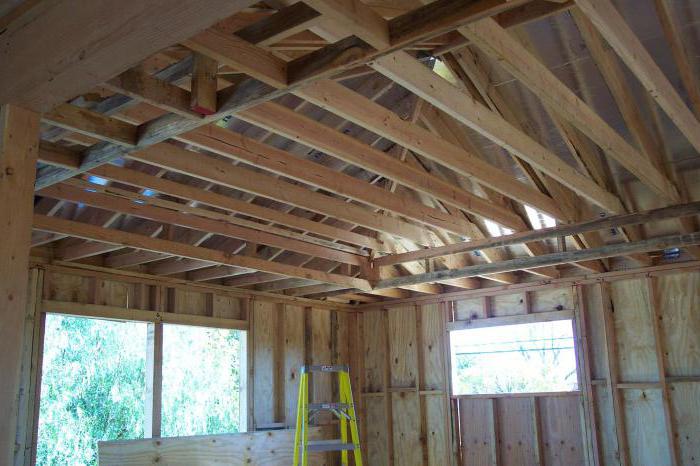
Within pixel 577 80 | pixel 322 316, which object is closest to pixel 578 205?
pixel 577 80

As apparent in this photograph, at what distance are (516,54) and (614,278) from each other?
17.3 feet

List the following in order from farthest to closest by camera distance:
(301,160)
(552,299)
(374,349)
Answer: (374,349) → (552,299) → (301,160)

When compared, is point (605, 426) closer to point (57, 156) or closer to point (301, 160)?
point (301, 160)

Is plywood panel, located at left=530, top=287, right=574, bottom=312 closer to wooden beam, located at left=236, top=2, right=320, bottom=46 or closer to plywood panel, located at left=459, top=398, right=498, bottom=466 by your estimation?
plywood panel, located at left=459, top=398, right=498, bottom=466

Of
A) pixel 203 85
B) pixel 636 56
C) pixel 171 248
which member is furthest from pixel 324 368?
pixel 636 56

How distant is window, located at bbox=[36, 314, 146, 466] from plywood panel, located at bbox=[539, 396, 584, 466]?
5946 mm

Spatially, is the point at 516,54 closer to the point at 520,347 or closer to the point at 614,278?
the point at 614,278

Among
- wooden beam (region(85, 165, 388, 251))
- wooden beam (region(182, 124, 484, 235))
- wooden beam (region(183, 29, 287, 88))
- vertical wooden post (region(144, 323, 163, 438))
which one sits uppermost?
wooden beam (region(182, 124, 484, 235))

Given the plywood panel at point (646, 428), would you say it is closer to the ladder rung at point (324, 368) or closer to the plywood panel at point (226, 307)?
the ladder rung at point (324, 368)

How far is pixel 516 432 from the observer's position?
8.30 m

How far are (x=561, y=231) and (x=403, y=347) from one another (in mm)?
3962

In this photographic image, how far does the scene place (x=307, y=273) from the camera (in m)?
7.29

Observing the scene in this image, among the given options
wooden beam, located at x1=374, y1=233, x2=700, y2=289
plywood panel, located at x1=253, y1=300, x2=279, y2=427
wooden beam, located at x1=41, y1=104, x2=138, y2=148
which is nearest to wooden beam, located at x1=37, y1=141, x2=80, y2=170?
wooden beam, located at x1=41, y1=104, x2=138, y2=148

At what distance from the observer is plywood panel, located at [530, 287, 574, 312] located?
8281mm
